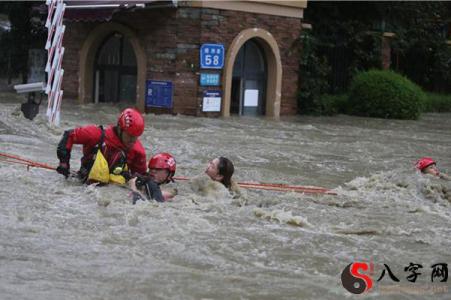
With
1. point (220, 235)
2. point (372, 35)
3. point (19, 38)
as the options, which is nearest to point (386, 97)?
point (372, 35)

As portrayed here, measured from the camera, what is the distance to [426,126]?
21.0 meters

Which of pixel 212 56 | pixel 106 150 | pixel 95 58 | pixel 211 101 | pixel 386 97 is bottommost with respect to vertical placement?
pixel 106 150

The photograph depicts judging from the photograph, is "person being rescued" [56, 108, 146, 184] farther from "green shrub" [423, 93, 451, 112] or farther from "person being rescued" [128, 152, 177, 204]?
"green shrub" [423, 93, 451, 112]

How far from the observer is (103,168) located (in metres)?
7.74

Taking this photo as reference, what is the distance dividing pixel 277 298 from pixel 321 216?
2.77m

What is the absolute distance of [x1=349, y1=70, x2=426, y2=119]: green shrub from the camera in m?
22.5

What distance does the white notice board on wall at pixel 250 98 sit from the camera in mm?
21844

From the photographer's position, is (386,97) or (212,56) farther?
(386,97)

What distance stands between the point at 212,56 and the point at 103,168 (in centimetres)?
1248

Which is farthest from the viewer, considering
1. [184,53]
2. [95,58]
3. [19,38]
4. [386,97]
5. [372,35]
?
[19,38]

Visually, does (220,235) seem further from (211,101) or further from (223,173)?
(211,101)

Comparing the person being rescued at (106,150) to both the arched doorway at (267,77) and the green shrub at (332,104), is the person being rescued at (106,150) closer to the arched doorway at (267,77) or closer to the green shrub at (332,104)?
the arched doorway at (267,77)

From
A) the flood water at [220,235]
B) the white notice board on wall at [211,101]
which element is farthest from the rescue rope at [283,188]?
the white notice board on wall at [211,101]

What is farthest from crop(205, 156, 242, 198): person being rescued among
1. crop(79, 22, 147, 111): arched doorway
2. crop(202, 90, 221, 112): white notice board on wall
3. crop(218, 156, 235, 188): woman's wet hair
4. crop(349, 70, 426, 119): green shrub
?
crop(349, 70, 426, 119): green shrub
